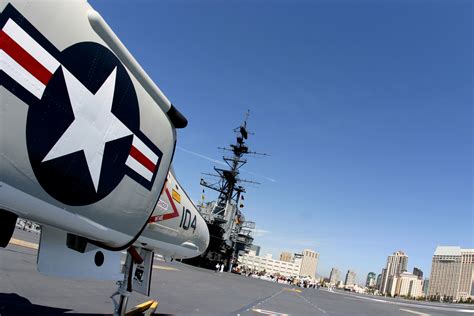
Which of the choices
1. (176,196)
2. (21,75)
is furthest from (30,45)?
(176,196)

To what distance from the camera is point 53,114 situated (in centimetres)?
333

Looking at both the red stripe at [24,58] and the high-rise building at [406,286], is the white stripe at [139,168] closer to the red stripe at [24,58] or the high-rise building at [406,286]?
the red stripe at [24,58]

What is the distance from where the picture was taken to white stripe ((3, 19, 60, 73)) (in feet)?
9.37

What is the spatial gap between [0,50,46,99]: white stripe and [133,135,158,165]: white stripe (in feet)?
4.53

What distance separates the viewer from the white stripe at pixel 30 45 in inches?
112

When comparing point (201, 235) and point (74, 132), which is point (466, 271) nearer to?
point (201, 235)

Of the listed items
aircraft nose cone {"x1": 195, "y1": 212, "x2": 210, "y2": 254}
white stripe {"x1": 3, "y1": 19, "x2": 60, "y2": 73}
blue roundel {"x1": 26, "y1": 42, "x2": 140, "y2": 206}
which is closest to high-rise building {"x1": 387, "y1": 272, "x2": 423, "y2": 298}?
aircraft nose cone {"x1": 195, "y1": 212, "x2": 210, "y2": 254}

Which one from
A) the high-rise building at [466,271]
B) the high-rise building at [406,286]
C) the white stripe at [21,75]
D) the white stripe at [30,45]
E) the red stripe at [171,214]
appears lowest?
the high-rise building at [406,286]

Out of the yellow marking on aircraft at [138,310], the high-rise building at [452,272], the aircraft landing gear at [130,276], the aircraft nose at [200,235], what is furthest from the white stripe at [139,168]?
the high-rise building at [452,272]

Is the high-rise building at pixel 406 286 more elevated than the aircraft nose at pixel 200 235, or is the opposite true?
the aircraft nose at pixel 200 235

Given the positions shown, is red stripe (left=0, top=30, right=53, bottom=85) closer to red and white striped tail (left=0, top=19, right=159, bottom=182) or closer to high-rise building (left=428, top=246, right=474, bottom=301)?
red and white striped tail (left=0, top=19, right=159, bottom=182)

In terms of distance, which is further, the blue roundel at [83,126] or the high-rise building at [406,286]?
the high-rise building at [406,286]

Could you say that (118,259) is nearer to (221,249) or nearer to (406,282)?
(221,249)

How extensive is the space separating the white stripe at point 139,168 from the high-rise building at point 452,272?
152997 millimetres
